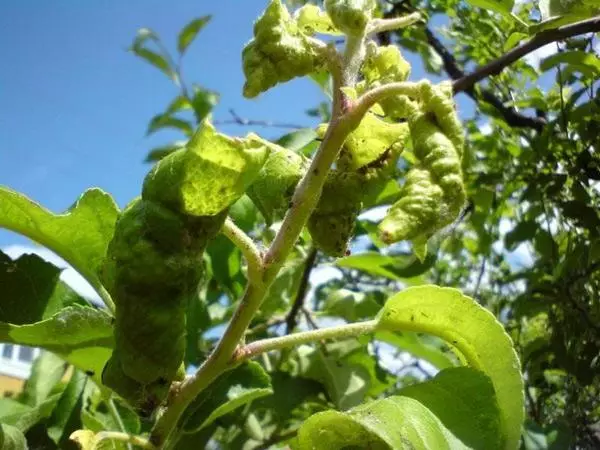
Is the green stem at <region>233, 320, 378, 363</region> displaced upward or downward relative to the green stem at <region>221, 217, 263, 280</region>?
downward

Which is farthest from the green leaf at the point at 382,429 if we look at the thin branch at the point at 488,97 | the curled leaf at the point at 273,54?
the thin branch at the point at 488,97

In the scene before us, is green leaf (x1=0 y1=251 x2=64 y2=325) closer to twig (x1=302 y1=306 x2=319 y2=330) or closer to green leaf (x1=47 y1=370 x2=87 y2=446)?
green leaf (x1=47 y1=370 x2=87 y2=446)

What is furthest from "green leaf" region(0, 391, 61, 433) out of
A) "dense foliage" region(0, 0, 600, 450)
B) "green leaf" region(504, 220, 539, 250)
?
"green leaf" region(504, 220, 539, 250)

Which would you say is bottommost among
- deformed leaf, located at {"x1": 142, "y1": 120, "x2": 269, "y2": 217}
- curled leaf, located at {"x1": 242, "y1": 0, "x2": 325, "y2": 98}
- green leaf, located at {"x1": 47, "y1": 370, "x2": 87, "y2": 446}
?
green leaf, located at {"x1": 47, "y1": 370, "x2": 87, "y2": 446}

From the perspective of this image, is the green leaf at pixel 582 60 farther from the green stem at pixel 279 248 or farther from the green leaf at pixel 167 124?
the green leaf at pixel 167 124

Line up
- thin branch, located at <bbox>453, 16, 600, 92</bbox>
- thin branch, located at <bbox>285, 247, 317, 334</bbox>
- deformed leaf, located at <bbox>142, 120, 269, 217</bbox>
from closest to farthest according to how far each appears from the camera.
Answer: deformed leaf, located at <bbox>142, 120, 269, 217</bbox>, thin branch, located at <bbox>453, 16, 600, 92</bbox>, thin branch, located at <bbox>285, 247, 317, 334</bbox>

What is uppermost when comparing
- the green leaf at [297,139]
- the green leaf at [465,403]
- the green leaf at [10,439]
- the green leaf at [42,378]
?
the green leaf at [297,139]
